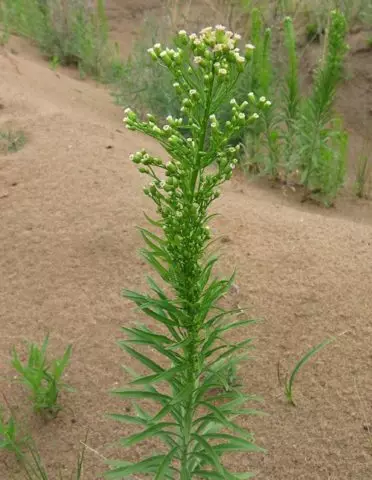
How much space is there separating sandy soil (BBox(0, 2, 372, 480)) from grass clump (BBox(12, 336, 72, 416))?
73 millimetres

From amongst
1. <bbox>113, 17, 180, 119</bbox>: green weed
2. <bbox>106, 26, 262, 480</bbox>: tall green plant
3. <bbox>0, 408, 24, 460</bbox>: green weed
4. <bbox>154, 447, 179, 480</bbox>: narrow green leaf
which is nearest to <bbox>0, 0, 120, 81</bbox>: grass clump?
<bbox>113, 17, 180, 119</bbox>: green weed

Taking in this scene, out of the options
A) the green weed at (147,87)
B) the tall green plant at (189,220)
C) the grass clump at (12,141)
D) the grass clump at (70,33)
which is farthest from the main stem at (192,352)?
the grass clump at (70,33)

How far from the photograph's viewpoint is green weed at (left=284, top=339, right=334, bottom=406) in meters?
2.53

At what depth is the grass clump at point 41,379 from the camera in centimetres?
248

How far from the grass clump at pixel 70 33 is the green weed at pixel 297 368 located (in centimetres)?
487

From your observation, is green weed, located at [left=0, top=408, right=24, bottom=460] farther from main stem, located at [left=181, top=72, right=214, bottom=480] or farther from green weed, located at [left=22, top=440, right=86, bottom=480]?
main stem, located at [left=181, top=72, right=214, bottom=480]

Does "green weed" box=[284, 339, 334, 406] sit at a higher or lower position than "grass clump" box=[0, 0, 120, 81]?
lower

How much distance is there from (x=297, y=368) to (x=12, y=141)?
8.52 feet

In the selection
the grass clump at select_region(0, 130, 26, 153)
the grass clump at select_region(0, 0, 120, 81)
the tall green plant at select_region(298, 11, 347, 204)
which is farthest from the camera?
the grass clump at select_region(0, 0, 120, 81)

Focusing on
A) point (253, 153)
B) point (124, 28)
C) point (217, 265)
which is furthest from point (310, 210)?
point (124, 28)

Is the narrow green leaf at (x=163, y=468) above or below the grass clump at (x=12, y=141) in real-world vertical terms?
below

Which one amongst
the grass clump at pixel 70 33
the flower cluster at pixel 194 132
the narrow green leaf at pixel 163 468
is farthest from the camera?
the grass clump at pixel 70 33

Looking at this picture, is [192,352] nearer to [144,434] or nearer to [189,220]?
[144,434]

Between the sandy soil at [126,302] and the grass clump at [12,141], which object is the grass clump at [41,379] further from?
the grass clump at [12,141]
